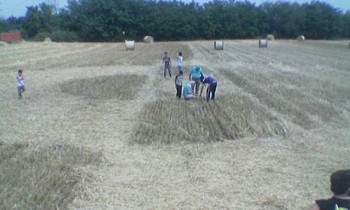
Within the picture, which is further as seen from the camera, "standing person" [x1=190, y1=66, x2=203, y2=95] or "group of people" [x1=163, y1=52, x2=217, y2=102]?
"standing person" [x1=190, y1=66, x2=203, y2=95]

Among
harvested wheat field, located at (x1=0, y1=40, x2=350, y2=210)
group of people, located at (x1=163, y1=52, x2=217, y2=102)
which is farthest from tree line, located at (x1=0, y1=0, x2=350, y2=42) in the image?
group of people, located at (x1=163, y1=52, x2=217, y2=102)

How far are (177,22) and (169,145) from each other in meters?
69.8

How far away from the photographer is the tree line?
81.5m

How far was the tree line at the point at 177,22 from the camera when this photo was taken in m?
81.5

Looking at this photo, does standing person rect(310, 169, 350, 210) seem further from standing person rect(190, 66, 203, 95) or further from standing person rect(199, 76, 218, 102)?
standing person rect(190, 66, 203, 95)

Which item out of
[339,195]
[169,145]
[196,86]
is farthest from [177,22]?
[339,195]

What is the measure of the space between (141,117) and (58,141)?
150 inches

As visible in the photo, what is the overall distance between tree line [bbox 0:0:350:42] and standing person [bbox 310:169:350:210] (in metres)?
76.5

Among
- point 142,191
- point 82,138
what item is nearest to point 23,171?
point 142,191

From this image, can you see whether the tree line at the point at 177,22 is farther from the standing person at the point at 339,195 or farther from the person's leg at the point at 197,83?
the standing person at the point at 339,195

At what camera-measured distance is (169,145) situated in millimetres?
13977

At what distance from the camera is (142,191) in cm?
1041

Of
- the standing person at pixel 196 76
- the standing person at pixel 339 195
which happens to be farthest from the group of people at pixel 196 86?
the standing person at pixel 339 195

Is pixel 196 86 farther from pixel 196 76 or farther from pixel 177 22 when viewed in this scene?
pixel 177 22
